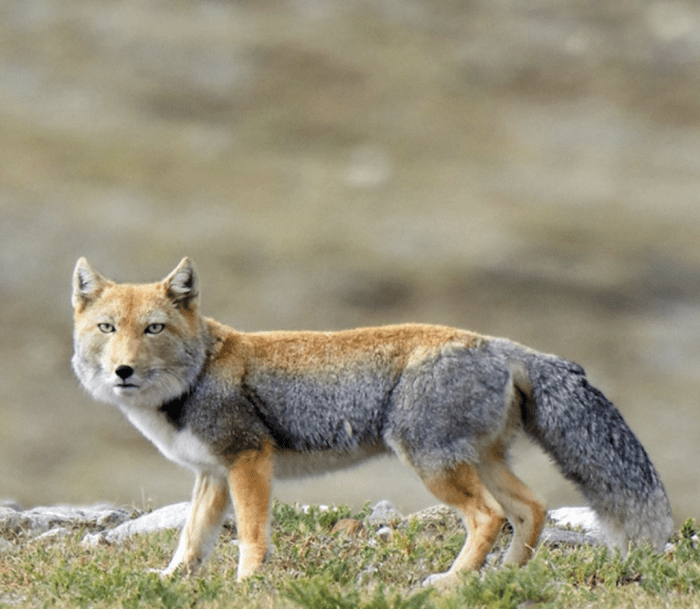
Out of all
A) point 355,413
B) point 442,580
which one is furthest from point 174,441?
point 442,580

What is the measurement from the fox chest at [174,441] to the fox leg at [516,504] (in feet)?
5.69

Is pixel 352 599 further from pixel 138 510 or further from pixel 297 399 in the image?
pixel 138 510

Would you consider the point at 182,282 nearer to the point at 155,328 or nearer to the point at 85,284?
the point at 155,328

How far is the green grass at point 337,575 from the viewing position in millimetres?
5621

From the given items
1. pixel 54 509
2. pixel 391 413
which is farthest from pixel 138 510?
pixel 391 413

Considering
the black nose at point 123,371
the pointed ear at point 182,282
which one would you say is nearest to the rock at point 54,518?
the black nose at point 123,371

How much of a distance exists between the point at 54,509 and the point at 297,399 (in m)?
4.02

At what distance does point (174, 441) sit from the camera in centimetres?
680

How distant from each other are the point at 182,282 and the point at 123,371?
76 centimetres

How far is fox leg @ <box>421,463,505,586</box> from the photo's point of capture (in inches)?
255

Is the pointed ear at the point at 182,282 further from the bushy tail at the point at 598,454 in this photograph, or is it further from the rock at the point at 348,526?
the rock at the point at 348,526

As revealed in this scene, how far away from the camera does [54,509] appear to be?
9.85 m

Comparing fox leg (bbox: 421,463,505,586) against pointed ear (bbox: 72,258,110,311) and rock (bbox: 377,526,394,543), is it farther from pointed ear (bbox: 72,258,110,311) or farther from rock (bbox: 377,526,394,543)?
pointed ear (bbox: 72,258,110,311)

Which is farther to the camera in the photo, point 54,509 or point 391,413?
point 54,509
